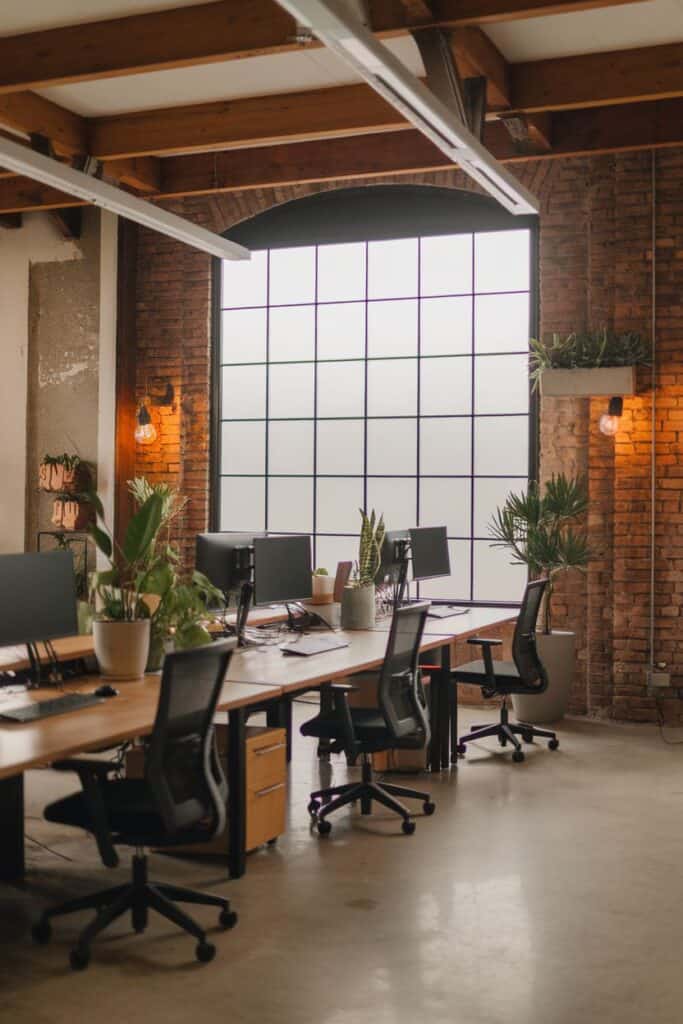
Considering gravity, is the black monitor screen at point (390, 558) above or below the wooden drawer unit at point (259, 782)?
above

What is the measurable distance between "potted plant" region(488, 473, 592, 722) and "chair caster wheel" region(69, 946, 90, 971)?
4.56 meters

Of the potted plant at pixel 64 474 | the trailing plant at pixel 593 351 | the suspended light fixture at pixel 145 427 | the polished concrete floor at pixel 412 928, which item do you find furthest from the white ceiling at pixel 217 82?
the polished concrete floor at pixel 412 928

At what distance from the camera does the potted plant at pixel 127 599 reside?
4.75 meters

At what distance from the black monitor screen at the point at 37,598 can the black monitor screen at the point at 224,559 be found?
132cm

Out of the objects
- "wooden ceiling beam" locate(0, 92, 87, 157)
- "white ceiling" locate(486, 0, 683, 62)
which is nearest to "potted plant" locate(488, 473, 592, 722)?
"white ceiling" locate(486, 0, 683, 62)

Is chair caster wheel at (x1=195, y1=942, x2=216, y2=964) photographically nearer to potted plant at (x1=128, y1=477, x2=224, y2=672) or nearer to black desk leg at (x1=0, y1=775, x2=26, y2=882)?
black desk leg at (x1=0, y1=775, x2=26, y2=882)

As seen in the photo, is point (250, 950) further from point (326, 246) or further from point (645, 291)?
point (326, 246)

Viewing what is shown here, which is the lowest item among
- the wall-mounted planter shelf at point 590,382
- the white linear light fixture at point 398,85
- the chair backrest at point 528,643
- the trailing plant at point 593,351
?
the chair backrest at point 528,643

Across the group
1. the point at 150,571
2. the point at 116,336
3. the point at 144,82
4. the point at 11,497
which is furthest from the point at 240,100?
the point at 11,497

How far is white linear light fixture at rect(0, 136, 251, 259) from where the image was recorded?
5684 millimetres

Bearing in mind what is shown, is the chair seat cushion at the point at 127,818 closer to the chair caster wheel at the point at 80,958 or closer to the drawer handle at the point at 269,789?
the chair caster wheel at the point at 80,958

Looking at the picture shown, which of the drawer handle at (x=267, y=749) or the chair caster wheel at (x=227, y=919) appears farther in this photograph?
the drawer handle at (x=267, y=749)

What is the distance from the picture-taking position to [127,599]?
4.82 m

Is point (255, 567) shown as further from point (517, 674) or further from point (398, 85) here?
point (398, 85)
